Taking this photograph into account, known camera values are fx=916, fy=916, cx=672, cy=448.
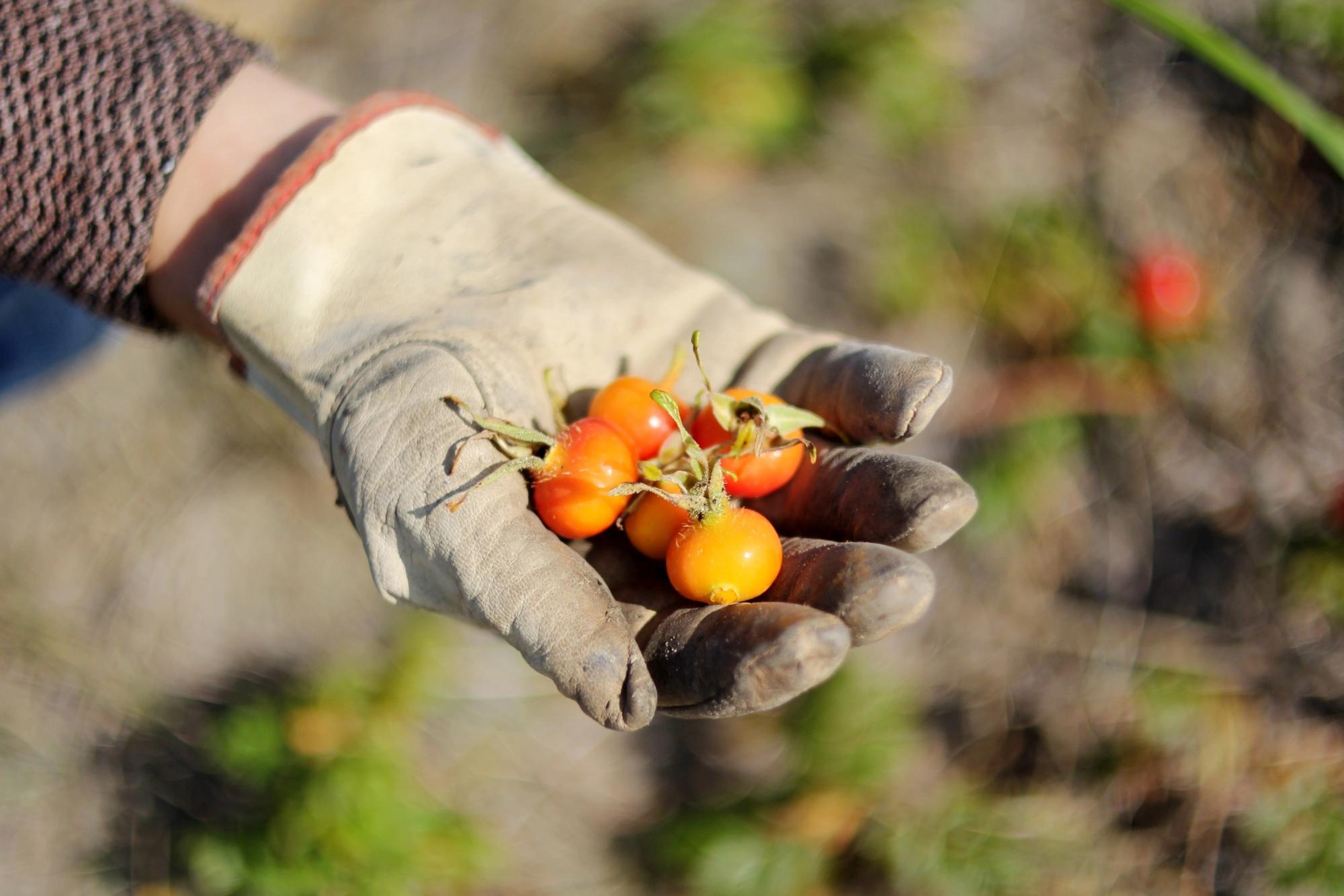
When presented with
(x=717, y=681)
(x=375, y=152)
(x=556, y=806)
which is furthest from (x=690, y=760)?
(x=375, y=152)

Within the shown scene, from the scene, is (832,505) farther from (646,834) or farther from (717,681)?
(646,834)

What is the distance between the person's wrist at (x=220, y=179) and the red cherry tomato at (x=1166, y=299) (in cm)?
414

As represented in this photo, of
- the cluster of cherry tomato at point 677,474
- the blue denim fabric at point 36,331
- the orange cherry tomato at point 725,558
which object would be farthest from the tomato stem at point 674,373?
the blue denim fabric at point 36,331

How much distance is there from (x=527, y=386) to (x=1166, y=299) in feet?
12.8

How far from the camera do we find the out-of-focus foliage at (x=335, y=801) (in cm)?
389

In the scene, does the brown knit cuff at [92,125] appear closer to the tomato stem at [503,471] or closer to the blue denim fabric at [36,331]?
the blue denim fabric at [36,331]

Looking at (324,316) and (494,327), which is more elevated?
(494,327)

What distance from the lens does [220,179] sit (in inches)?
107

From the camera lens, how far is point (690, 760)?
459 centimetres

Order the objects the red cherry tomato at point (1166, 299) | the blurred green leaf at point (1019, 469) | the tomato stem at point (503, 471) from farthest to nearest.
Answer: the red cherry tomato at point (1166, 299)
the blurred green leaf at point (1019, 469)
the tomato stem at point (503, 471)

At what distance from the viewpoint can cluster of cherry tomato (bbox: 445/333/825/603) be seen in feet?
6.45

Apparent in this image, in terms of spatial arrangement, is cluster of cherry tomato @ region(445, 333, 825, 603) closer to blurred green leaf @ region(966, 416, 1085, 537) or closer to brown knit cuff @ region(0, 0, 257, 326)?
brown knit cuff @ region(0, 0, 257, 326)

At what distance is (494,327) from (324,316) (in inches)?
19.1

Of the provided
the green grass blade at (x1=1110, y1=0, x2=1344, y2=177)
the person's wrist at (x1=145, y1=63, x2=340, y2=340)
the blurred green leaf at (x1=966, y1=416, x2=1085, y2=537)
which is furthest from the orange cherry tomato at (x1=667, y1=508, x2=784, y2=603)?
the blurred green leaf at (x1=966, y1=416, x2=1085, y2=537)
